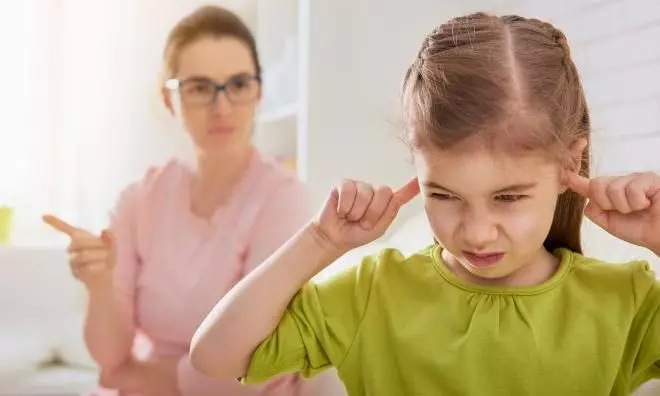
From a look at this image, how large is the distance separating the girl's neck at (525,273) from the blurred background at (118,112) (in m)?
0.37

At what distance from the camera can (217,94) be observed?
3.97ft

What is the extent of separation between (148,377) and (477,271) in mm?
610

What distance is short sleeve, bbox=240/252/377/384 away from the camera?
0.81 meters

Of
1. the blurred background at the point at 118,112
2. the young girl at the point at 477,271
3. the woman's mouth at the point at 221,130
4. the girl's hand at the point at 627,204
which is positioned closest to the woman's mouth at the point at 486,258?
the young girl at the point at 477,271

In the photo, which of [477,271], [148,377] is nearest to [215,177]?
[148,377]

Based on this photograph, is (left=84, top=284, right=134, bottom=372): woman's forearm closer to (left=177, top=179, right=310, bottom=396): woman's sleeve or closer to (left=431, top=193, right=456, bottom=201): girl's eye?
(left=177, top=179, right=310, bottom=396): woman's sleeve

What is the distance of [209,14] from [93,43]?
0.19 m

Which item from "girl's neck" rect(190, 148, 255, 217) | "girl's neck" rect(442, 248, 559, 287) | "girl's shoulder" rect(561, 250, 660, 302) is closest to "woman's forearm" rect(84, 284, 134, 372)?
"girl's neck" rect(190, 148, 255, 217)

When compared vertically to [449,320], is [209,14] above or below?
above

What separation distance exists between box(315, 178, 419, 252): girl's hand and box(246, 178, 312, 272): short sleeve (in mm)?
350

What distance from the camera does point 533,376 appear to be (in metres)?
0.78

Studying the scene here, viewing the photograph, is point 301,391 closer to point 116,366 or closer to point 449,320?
point 116,366

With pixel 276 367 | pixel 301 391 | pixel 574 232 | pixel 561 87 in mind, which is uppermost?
pixel 561 87

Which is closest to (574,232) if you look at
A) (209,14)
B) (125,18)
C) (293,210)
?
(293,210)
